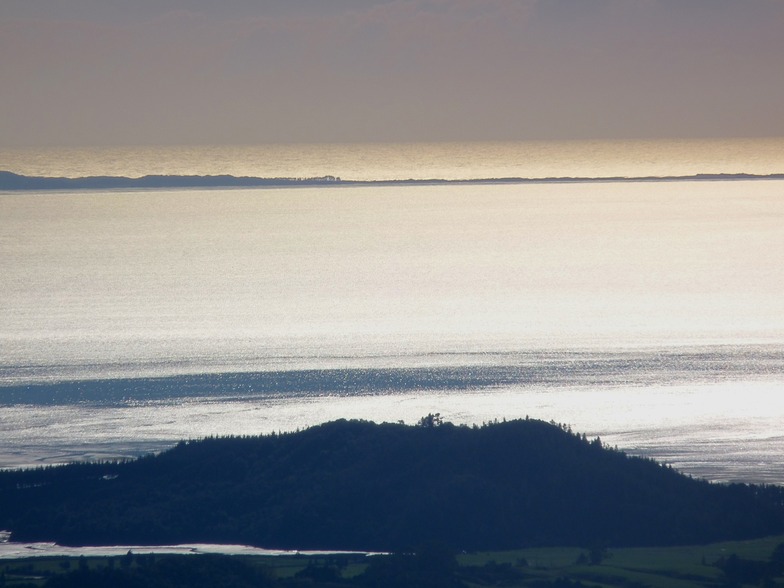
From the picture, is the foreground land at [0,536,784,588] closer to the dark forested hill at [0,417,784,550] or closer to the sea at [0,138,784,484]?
the dark forested hill at [0,417,784,550]

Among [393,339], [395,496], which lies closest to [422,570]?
[395,496]

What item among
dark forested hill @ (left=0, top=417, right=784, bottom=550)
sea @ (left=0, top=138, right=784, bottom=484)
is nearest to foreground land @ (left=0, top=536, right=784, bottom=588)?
dark forested hill @ (left=0, top=417, right=784, bottom=550)

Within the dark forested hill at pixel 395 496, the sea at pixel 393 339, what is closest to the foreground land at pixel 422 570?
the dark forested hill at pixel 395 496

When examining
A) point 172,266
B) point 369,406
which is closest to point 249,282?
point 172,266

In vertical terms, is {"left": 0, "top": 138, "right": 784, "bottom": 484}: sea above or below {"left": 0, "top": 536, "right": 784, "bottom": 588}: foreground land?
above

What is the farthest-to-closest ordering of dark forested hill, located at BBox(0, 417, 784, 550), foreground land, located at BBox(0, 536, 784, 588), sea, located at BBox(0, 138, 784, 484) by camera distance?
sea, located at BBox(0, 138, 784, 484) < dark forested hill, located at BBox(0, 417, 784, 550) < foreground land, located at BBox(0, 536, 784, 588)

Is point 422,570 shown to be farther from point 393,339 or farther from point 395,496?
point 393,339

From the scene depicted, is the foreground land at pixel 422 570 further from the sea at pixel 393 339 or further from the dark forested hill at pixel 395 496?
the sea at pixel 393 339
